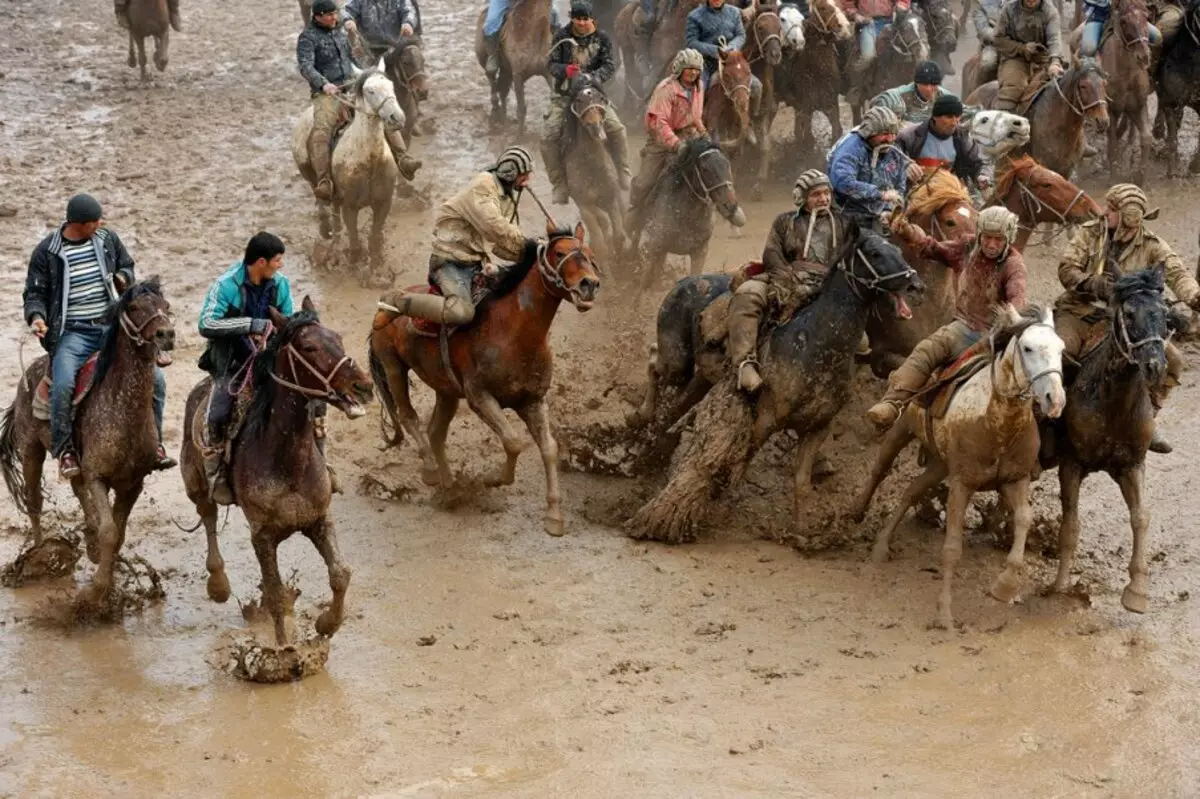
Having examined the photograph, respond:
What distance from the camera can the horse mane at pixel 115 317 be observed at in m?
9.55

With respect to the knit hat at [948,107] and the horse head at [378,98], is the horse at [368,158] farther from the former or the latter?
the knit hat at [948,107]

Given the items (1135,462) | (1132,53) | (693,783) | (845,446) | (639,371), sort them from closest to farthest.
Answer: (693,783)
(1135,462)
(845,446)
(639,371)
(1132,53)

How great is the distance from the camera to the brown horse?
524 inches

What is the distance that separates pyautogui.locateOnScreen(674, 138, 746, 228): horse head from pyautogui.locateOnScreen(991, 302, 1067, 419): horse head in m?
5.04

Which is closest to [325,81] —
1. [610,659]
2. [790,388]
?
[790,388]

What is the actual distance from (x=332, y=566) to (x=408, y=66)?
34.3ft

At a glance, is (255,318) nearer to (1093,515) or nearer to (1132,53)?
(1093,515)

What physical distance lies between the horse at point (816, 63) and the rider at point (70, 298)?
10075 millimetres

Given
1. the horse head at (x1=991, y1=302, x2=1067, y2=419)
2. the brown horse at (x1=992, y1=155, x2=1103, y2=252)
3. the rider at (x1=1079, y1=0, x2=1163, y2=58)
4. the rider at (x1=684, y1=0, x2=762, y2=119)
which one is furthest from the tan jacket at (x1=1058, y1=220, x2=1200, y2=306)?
the rider at (x1=1079, y1=0, x2=1163, y2=58)

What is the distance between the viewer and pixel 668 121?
50.6ft

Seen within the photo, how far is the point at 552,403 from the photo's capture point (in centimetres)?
1373

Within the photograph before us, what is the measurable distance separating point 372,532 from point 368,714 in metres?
2.76

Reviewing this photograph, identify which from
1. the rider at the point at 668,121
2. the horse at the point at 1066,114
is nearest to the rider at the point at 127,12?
the rider at the point at 668,121

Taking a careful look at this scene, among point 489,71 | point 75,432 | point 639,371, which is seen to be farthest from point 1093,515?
point 489,71
